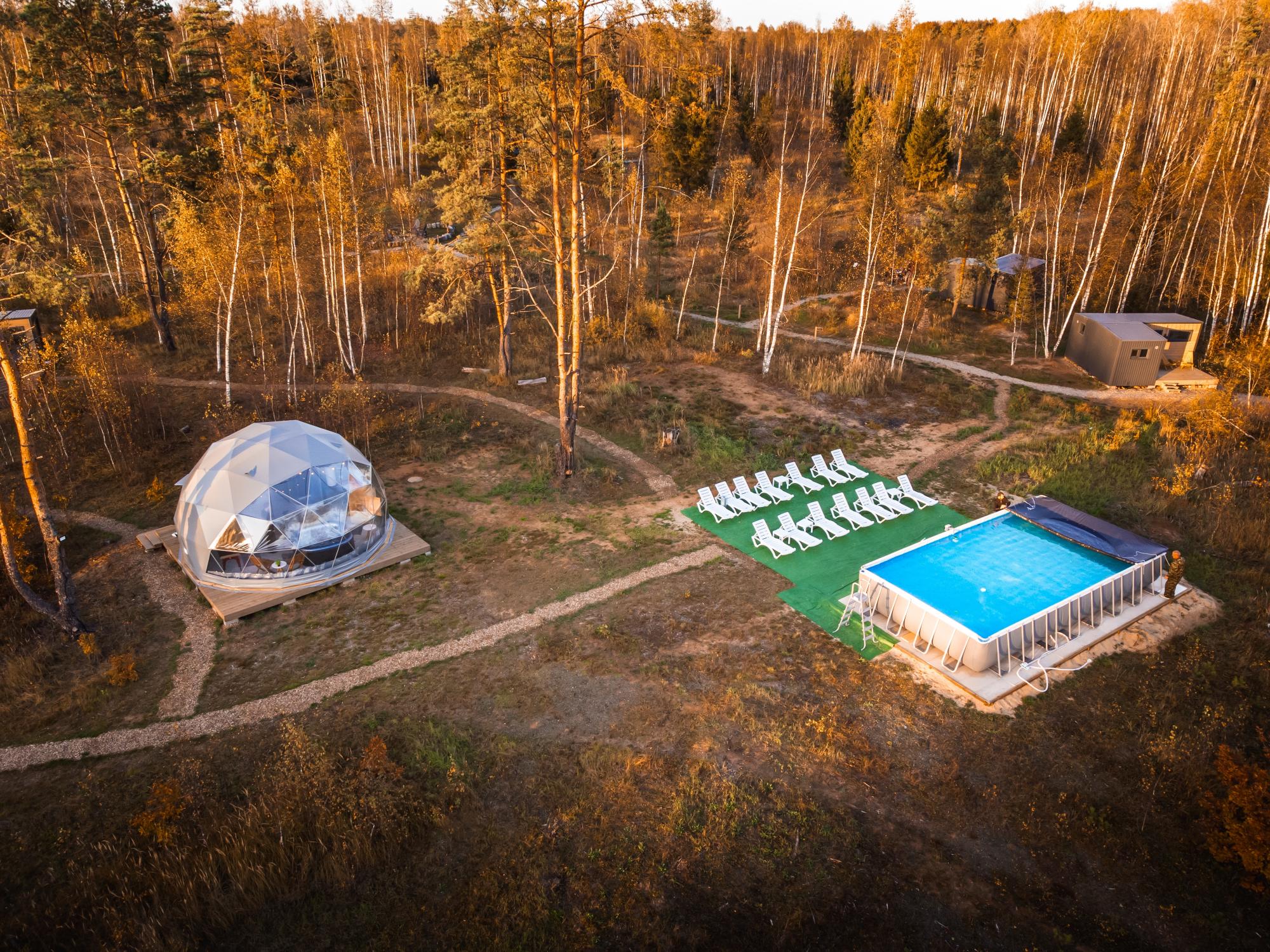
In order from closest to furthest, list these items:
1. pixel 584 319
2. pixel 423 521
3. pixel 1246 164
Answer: pixel 423 521 < pixel 1246 164 < pixel 584 319

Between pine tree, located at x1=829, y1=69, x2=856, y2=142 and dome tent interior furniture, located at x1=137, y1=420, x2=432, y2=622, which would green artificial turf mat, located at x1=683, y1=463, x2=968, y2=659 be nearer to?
dome tent interior furniture, located at x1=137, y1=420, x2=432, y2=622

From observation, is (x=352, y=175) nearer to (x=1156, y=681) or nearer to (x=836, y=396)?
(x=836, y=396)

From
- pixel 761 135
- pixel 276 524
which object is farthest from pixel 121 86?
pixel 761 135

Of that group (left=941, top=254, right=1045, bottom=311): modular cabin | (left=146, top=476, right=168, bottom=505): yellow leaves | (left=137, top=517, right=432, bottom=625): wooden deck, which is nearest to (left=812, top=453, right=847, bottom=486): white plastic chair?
(left=137, top=517, right=432, bottom=625): wooden deck

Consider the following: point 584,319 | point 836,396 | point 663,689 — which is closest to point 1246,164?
point 836,396

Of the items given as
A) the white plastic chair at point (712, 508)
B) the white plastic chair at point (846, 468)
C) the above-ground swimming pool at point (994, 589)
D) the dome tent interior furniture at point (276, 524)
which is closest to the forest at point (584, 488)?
the dome tent interior furniture at point (276, 524)

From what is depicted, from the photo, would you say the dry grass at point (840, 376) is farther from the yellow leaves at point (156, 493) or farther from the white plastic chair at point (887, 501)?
the yellow leaves at point (156, 493)

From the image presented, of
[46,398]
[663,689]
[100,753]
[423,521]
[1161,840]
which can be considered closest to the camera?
[1161,840]

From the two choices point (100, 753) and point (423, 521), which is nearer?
point (100, 753)
